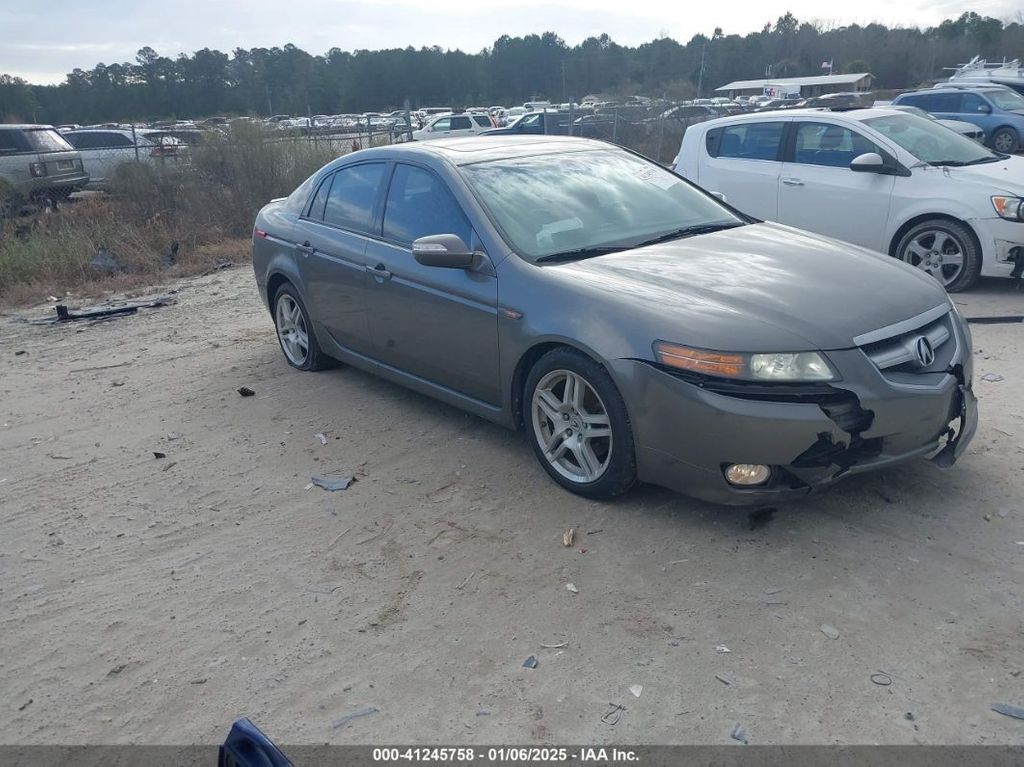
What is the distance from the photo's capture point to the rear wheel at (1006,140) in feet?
67.4

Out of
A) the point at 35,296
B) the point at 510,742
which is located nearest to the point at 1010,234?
the point at 510,742

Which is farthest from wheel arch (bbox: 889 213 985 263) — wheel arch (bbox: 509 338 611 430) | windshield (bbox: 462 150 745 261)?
wheel arch (bbox: 509 338 611 430)

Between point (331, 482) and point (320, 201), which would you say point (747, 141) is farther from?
point (331, 482)

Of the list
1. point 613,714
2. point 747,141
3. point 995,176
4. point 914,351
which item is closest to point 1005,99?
point 747,141

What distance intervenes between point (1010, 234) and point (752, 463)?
523cm

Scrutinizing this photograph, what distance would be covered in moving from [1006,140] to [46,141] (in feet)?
68.7

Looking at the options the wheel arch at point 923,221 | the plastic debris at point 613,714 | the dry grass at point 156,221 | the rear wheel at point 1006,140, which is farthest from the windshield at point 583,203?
the rear wheel at point 1006,140

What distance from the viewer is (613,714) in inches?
110

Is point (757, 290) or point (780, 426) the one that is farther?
point (757, 290)

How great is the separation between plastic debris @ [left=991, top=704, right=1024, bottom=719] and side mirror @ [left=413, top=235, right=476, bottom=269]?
2.99 m

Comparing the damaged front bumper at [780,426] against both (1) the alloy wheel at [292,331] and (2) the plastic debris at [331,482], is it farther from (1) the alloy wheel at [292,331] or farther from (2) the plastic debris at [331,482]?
(1) the alloy wheel at [292,331]

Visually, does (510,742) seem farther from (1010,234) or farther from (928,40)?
(928,40)

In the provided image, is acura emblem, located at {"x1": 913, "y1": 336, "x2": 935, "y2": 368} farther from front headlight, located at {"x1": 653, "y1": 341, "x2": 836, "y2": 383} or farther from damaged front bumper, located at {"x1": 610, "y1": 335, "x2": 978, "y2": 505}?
front headlight, located at {"x1": 653, "y1": 341, "x2": 836, "y2": 383}

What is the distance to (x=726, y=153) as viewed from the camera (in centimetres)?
962
